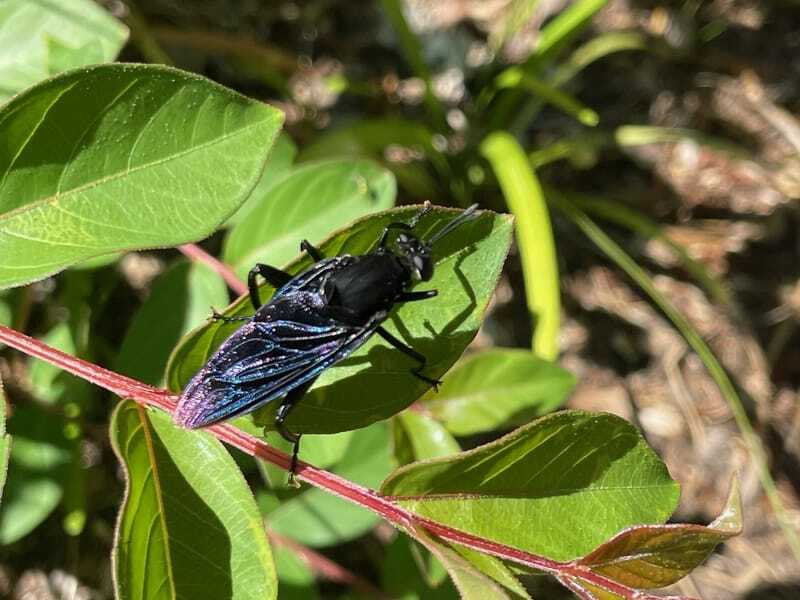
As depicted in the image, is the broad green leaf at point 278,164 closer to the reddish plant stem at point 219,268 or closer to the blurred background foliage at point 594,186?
the reddish plant stem at point 219,268

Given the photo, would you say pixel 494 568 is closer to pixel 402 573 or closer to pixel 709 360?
pixel 402 573

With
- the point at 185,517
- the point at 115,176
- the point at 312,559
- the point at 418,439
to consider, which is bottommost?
the point at 312,559

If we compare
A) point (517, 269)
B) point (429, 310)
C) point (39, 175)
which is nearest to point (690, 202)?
point (517, 269)

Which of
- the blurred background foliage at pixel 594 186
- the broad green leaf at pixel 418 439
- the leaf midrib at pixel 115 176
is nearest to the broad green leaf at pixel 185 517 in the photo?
the leaf midrib at pixel 115 176

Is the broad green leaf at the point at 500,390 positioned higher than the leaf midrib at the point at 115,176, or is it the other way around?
the leaf midrib at the point at 115,176

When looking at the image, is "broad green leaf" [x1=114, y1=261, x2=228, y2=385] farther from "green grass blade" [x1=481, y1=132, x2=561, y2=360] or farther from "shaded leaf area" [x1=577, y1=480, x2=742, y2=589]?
"green grass blade" [x1=481, y1=132, x2=561, y2=360]

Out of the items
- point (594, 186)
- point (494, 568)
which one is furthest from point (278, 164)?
point (594, 186)
